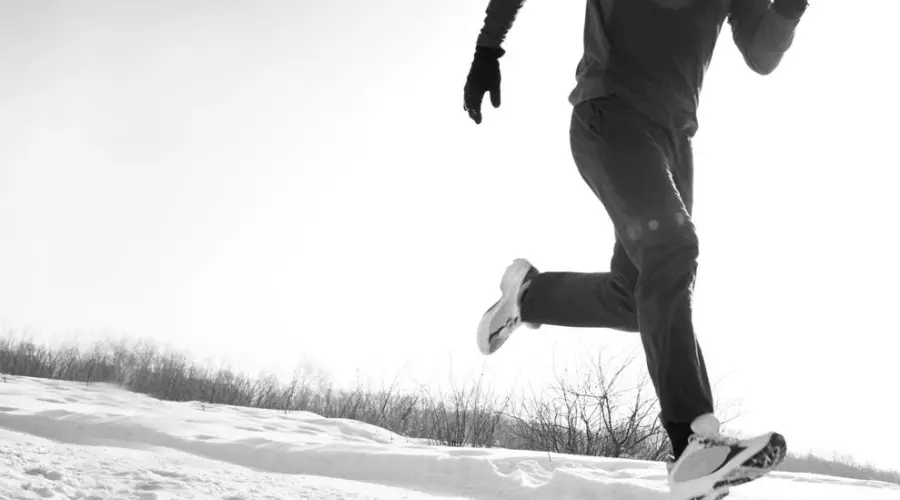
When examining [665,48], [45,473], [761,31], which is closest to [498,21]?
[665,48]

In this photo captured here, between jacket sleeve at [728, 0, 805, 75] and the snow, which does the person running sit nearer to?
jacket sleeve at [728, 0, 805, 75]

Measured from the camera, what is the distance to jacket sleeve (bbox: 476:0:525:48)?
2191mm

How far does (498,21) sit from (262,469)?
1.99 meters

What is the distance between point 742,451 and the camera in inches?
51.2

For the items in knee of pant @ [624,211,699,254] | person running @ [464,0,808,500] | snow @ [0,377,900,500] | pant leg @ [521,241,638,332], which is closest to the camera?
person running @ [464,0,808,500]

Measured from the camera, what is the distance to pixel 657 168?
162cm

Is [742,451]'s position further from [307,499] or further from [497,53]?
[497,53]

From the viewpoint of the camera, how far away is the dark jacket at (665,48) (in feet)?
5.68

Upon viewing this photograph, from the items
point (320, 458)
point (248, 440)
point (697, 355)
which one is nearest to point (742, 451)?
point (697, 355)

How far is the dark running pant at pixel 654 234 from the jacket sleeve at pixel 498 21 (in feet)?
1.71

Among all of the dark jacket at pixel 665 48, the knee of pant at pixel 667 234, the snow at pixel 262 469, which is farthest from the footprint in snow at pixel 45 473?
the dark jacket at pixel 665 48

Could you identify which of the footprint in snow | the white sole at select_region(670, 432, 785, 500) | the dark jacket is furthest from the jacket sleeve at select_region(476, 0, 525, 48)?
the footprint in snow

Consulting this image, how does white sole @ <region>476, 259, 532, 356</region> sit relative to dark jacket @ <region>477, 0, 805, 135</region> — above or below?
below

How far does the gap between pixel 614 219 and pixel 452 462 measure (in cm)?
147
